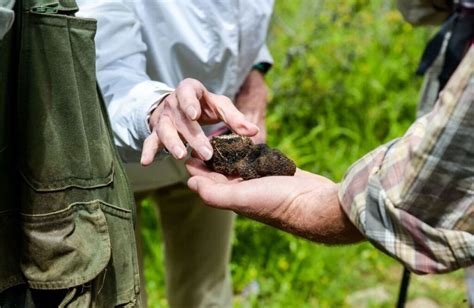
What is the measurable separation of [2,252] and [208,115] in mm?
614

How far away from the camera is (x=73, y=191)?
4.65 ft

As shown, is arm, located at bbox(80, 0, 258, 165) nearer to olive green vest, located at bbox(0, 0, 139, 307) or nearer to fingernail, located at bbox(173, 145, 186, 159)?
fingernail, located at bbox(173, 145, 186, 159)

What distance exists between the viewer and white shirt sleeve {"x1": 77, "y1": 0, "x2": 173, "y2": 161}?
5.78ft

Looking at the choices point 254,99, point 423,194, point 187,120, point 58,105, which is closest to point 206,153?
point 187,120

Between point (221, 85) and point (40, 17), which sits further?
point (221, 85)

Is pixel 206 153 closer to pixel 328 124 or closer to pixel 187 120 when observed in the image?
pixel 187 120

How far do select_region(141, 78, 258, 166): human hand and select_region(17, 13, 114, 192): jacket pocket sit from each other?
0.73 feet

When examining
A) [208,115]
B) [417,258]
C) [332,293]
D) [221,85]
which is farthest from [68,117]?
[332,293]

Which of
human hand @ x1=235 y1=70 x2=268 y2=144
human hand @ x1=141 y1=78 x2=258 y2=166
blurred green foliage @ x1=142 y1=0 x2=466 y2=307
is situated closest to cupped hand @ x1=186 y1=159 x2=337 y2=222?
human hand @ x1=141 y1=78 x2=258 y2=166

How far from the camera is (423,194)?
123cm

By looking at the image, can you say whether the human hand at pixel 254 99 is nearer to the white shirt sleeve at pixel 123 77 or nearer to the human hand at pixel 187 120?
the white shirt sleeve at pixel 123 77

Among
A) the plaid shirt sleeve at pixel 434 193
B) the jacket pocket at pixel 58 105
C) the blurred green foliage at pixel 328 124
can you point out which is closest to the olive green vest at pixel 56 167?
the jacket pocket at pixel 58 105

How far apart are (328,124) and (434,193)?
10.5 feet

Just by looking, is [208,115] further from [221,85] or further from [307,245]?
[307,245]
